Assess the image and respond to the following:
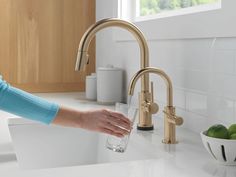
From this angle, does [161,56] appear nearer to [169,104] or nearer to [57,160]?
[169,104]

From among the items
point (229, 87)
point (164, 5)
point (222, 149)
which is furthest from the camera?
point (164, 5)

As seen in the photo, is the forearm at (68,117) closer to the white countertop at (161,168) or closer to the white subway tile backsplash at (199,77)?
the white countertop at (161,168)

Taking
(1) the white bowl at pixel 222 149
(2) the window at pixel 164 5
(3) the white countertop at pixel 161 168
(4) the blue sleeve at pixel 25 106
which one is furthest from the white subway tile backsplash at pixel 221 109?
(4) the blue sleeve at pixel 25 106

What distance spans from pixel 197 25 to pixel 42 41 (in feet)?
3.54

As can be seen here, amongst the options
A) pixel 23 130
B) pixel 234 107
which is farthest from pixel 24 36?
pixel 234 107

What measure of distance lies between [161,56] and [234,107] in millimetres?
447

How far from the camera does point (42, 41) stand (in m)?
2.12

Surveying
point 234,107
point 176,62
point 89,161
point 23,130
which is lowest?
point 89,161

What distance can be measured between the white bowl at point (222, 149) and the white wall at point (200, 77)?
0.70 feet

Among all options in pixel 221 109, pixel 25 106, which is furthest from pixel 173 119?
pixel 25 106

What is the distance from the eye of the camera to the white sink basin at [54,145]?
1444 millimetres

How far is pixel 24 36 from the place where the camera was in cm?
209

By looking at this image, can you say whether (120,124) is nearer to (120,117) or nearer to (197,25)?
(120,117)

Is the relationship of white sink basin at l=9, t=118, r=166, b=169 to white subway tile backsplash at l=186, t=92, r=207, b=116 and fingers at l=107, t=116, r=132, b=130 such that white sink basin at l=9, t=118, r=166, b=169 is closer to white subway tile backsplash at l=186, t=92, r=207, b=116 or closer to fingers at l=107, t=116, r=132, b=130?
white subway tile backsplash at l=186, t=92, r=207, b=116
